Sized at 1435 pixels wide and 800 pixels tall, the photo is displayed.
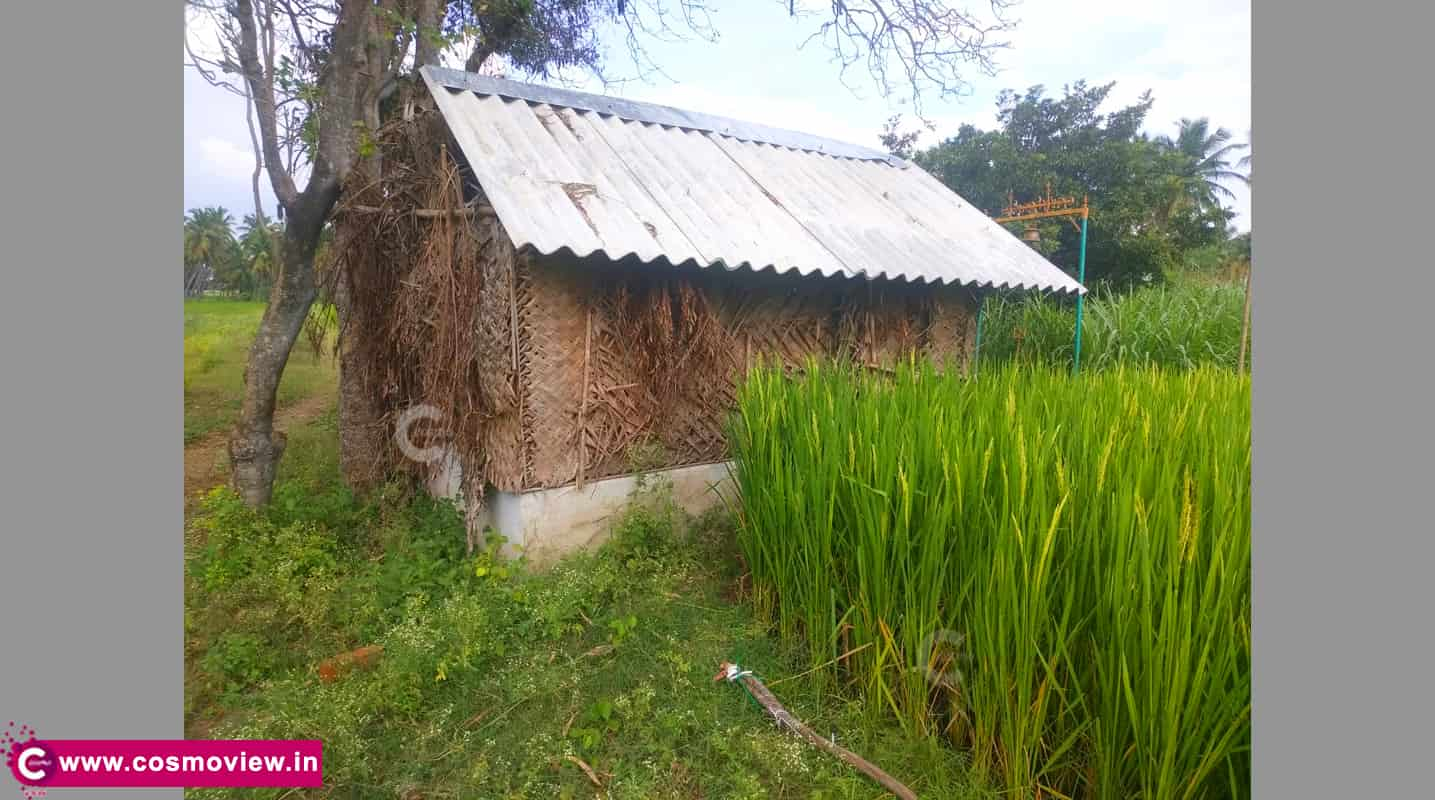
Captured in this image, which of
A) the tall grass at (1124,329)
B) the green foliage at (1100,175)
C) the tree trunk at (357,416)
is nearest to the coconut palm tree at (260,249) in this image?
the tree trunk at (357,416)

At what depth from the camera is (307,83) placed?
15.8 ft

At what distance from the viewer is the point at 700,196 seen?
4.67 metres

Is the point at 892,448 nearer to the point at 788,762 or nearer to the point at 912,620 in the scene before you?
the point at 912,620

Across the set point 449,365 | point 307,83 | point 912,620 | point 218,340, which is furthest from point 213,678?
point 218,340

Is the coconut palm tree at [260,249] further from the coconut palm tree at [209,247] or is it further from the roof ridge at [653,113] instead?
the roof ridge at [653,113]

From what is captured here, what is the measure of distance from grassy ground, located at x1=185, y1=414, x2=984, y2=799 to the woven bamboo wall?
18.3 inches

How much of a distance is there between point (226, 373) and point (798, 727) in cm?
929

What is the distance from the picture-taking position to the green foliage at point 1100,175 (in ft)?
44.6

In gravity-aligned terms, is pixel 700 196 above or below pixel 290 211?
above

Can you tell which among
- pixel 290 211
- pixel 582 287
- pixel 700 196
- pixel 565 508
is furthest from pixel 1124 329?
pixel 290 211

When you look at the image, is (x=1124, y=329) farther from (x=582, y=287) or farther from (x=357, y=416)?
(x=357, y=416)

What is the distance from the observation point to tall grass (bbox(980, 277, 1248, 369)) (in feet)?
23.1

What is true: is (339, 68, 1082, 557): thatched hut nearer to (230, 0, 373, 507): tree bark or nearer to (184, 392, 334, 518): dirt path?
(230, 0, 373, 507): tree bark

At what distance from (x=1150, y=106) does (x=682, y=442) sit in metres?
17.9
